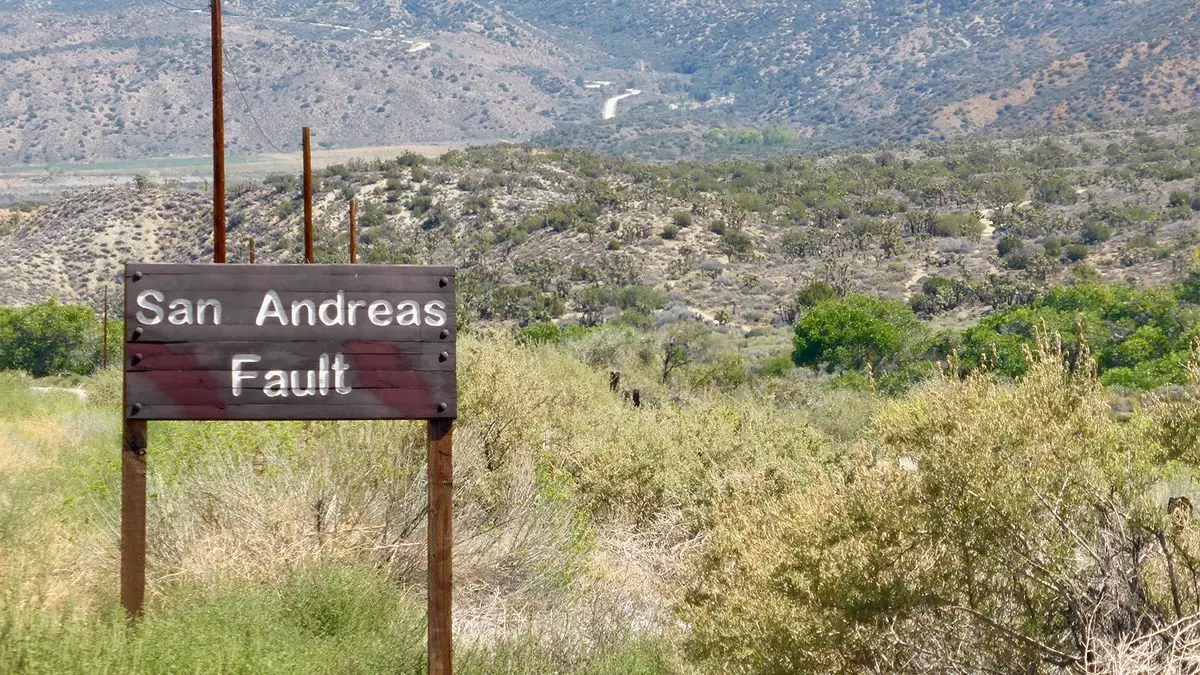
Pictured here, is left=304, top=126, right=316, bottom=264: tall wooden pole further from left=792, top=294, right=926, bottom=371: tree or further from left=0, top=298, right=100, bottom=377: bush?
left=0, top=298, right=100, bottom=377: bush

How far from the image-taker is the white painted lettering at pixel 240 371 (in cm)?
564

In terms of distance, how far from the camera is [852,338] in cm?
3412

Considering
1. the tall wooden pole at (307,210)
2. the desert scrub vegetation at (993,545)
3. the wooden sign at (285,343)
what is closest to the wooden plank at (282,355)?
the wooden sign at (285,343)

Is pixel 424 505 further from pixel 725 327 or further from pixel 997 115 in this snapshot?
pixel 997 115

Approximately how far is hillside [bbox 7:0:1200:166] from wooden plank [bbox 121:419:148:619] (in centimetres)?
9994

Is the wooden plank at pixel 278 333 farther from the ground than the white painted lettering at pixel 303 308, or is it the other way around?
the white painted lettering at pixel 303 308

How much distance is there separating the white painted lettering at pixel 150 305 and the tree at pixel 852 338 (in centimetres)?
2824

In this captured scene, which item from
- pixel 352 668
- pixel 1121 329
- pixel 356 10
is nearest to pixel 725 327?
pixel 1121 329

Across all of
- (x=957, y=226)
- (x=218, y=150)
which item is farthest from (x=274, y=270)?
(x=957, y=226)

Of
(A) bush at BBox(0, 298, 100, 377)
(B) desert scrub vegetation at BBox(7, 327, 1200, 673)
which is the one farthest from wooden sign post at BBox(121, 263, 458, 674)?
(A) bush at BBox(0, 298, 100, 377)

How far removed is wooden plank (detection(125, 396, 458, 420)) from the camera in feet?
18.4

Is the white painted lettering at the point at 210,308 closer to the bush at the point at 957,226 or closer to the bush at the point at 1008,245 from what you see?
the bush at the point at 1008,245

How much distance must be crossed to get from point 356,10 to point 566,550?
158 metres

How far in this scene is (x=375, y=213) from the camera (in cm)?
5716
